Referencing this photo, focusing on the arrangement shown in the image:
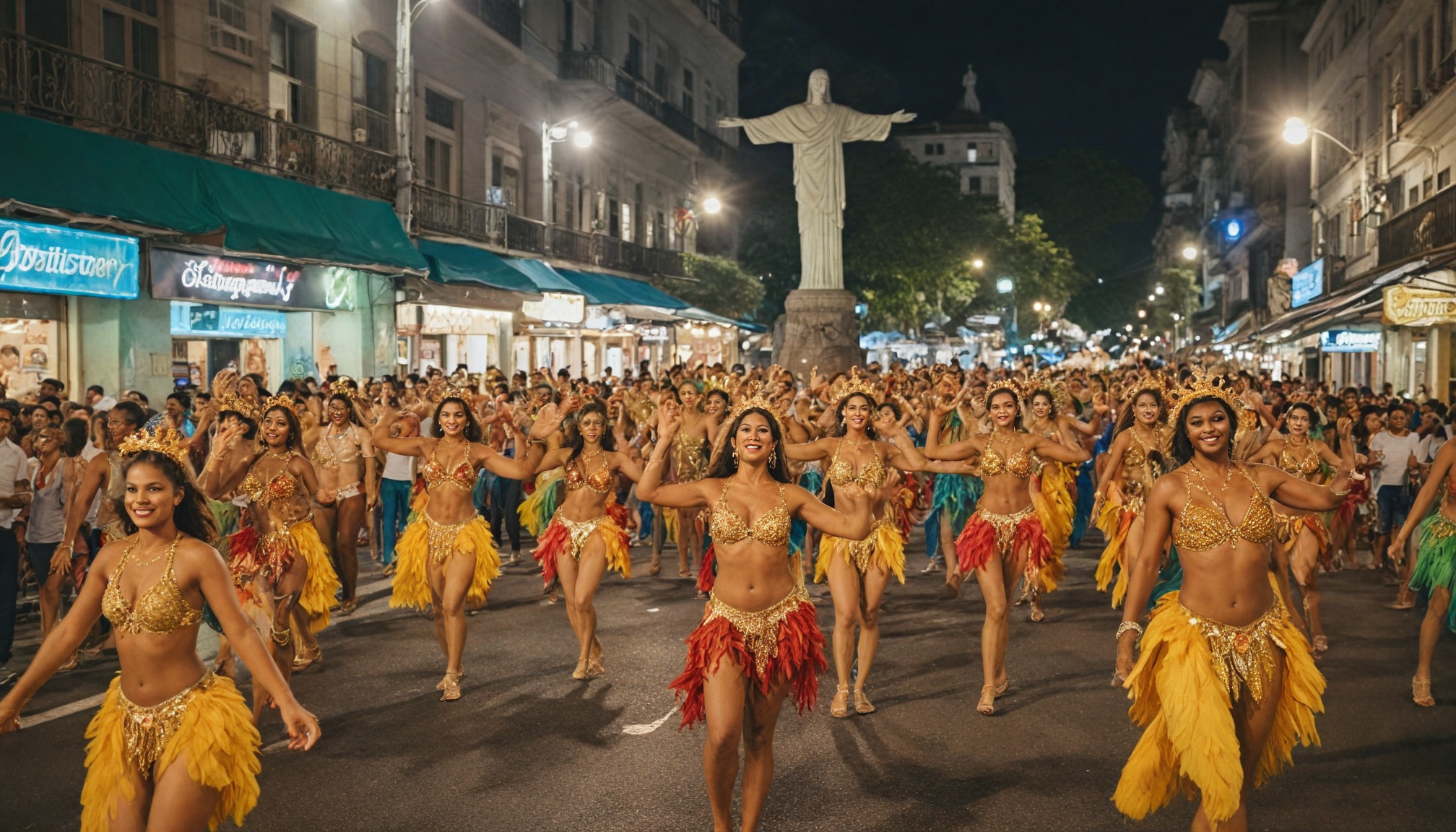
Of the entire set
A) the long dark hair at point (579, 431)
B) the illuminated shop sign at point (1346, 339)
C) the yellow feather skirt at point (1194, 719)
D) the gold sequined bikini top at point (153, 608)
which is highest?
the illuminated shop sign at point (1346, 339)

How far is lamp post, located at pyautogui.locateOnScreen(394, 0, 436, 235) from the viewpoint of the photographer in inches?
773

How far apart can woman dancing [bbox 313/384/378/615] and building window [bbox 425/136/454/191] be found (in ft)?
49.8

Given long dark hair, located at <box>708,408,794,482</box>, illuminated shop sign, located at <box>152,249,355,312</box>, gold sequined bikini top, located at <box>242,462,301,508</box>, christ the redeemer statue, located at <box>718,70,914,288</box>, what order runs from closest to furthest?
long dark hair, located at <box>708,408,794,482</box>, gold sequined bikini top, located at <box>242,462,301,508</box>, illuminated shop sign, located at <box>152,249,355,312</box>, christ the redeemer statue, located at <box>718,70,914,288</box>

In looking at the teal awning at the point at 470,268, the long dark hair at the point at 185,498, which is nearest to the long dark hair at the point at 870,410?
the long dark hair at the point at 185,498

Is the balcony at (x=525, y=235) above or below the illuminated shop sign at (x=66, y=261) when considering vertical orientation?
above

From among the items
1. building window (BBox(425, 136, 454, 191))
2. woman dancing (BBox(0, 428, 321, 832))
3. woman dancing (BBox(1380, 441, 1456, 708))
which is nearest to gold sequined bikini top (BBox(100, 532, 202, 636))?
woman dancing (BBox(0, 428, 321, 832))

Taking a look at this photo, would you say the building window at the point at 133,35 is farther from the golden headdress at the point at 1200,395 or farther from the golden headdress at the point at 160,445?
the golden headdress at the point at 1200,395

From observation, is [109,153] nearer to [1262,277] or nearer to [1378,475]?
[1378,475]

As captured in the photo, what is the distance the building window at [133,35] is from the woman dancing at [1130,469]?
1318 cm

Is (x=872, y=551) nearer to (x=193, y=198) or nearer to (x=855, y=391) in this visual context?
(x=855, y=391)

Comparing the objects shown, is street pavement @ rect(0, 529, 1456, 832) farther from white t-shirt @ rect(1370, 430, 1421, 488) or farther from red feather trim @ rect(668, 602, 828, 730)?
white t-shirt @ rect(1370, 430, 1421, 488)

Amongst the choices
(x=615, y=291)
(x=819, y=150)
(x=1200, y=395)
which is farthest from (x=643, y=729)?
(x=615, y=291)

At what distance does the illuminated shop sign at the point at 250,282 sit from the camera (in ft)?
54.3

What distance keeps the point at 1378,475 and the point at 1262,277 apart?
1972 inches
